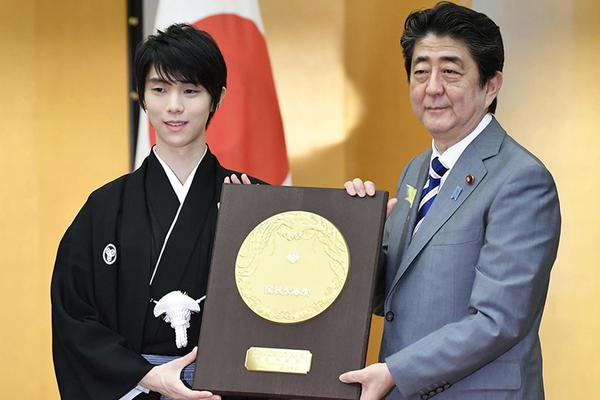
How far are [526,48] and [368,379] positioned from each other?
2023 mm

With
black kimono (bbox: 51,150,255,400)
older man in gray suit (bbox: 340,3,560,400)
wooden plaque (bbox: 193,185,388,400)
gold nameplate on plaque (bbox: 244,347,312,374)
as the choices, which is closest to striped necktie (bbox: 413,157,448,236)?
older man in gray suit (bbox: 340,3,560,400)

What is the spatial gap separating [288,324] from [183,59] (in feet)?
2.24

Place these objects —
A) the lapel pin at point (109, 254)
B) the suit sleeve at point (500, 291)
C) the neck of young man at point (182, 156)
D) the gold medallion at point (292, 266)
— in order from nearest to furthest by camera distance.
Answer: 1. the suit sleeve at point (500, 291)
2. the gold medallion at point (292, 266)
3. the lapel pin at point (109, 254)
4. the neck of young man at point (182, 156)

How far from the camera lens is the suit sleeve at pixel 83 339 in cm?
230

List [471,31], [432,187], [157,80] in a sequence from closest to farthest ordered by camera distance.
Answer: [471,31]
[432,187]
[157,80]

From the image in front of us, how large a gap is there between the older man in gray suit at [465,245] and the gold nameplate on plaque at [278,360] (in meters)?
0.10

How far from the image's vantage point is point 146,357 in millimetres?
2336

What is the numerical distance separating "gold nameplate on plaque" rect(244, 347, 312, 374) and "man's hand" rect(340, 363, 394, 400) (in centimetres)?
9

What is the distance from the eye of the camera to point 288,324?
2133mm

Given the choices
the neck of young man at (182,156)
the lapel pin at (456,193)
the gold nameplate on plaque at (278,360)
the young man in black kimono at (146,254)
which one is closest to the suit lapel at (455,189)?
the lapel pin at (456,193)

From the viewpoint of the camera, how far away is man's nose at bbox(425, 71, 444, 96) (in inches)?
85.6

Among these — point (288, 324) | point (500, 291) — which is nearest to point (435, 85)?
point (500, 291)

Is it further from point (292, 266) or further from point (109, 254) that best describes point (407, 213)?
point (109, 254)

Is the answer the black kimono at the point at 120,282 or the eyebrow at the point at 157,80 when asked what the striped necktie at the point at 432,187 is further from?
the eyebrow at the point at 157,80
